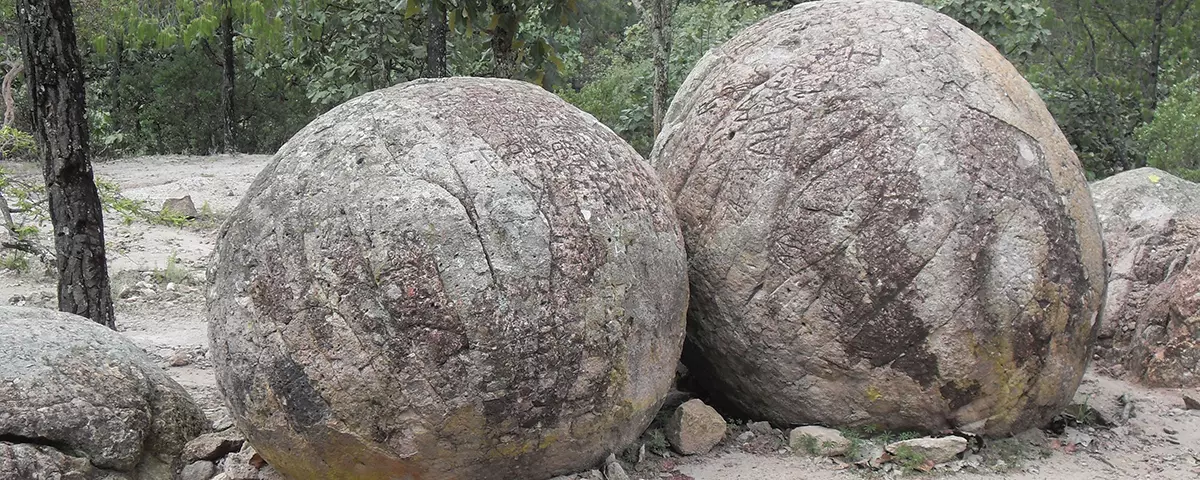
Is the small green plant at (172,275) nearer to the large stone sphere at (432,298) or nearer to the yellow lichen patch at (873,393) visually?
the large stone sphere at (432,298)

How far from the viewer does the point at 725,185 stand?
5223mm

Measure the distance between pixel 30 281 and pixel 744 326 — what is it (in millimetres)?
7244

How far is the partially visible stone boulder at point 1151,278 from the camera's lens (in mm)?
6605

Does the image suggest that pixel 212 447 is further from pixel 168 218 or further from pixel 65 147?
pixel 168 218

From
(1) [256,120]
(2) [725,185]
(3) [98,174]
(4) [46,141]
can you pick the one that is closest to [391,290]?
(2) [725,185]

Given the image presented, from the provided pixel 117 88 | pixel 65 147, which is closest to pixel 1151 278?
pixel 65 147

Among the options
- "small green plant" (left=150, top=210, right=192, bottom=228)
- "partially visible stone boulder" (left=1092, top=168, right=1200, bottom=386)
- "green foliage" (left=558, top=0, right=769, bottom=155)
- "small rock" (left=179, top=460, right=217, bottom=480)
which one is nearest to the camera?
"small rock" (left=179, top=460, right=217, bottom=480)

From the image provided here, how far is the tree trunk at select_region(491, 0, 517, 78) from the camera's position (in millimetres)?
7912

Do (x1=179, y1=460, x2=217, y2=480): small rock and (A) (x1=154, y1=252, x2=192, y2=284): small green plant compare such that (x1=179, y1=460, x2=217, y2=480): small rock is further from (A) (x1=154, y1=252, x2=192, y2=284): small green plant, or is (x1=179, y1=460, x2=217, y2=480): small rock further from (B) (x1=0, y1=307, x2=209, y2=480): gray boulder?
(A) (x1=154, y1=252, x2=192, y2=284): small green plant

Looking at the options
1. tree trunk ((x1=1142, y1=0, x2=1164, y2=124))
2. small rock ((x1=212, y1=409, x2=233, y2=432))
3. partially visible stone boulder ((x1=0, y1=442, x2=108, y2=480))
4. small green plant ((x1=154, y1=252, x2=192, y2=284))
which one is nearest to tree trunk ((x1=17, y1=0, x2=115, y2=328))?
small rock ((x1=212, y1=409, x2=233, y2=432))

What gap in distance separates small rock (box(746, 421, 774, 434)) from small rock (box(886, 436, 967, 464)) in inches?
24.1

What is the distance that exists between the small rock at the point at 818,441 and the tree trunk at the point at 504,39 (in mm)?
4198

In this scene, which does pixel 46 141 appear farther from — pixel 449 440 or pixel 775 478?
pixel 775 478

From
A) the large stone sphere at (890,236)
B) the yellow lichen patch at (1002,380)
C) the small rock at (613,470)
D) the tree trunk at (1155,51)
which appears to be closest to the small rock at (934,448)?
the large stone sphere at (890,236)
